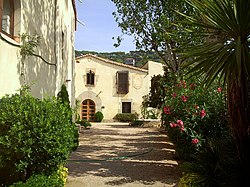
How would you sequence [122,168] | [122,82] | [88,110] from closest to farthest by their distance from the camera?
[122,168] → [88,110] → [122,82]

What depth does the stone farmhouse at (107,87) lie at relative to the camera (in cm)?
3309

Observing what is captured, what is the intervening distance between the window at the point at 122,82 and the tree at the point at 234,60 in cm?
2889

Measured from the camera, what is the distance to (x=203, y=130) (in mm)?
6234

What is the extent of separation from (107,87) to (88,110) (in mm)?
3188

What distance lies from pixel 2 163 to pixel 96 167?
4.09 metres

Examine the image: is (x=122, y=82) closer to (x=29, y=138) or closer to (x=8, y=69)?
(x=8, y=69)

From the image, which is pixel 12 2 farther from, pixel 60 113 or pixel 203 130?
pixel 203 130

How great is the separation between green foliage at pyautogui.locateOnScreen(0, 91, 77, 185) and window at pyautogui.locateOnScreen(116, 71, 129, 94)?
27553 millimetres

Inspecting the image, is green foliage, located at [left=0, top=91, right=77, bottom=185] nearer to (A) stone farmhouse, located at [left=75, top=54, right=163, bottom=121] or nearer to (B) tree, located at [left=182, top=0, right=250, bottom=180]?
(B) tree, located at [left=182, top=0, right=250, bottom=180]

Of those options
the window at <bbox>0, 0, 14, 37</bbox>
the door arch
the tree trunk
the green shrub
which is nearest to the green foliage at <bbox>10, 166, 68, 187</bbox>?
the tree trunk

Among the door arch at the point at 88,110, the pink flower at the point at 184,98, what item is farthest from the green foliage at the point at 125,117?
the pink flower at the point at 184,98

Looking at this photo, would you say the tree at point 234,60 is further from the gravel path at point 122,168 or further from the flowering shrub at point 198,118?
the gravel path at point 122,168

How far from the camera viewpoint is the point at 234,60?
4.06 metres

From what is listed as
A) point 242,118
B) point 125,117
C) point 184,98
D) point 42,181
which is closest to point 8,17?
point 42,181
